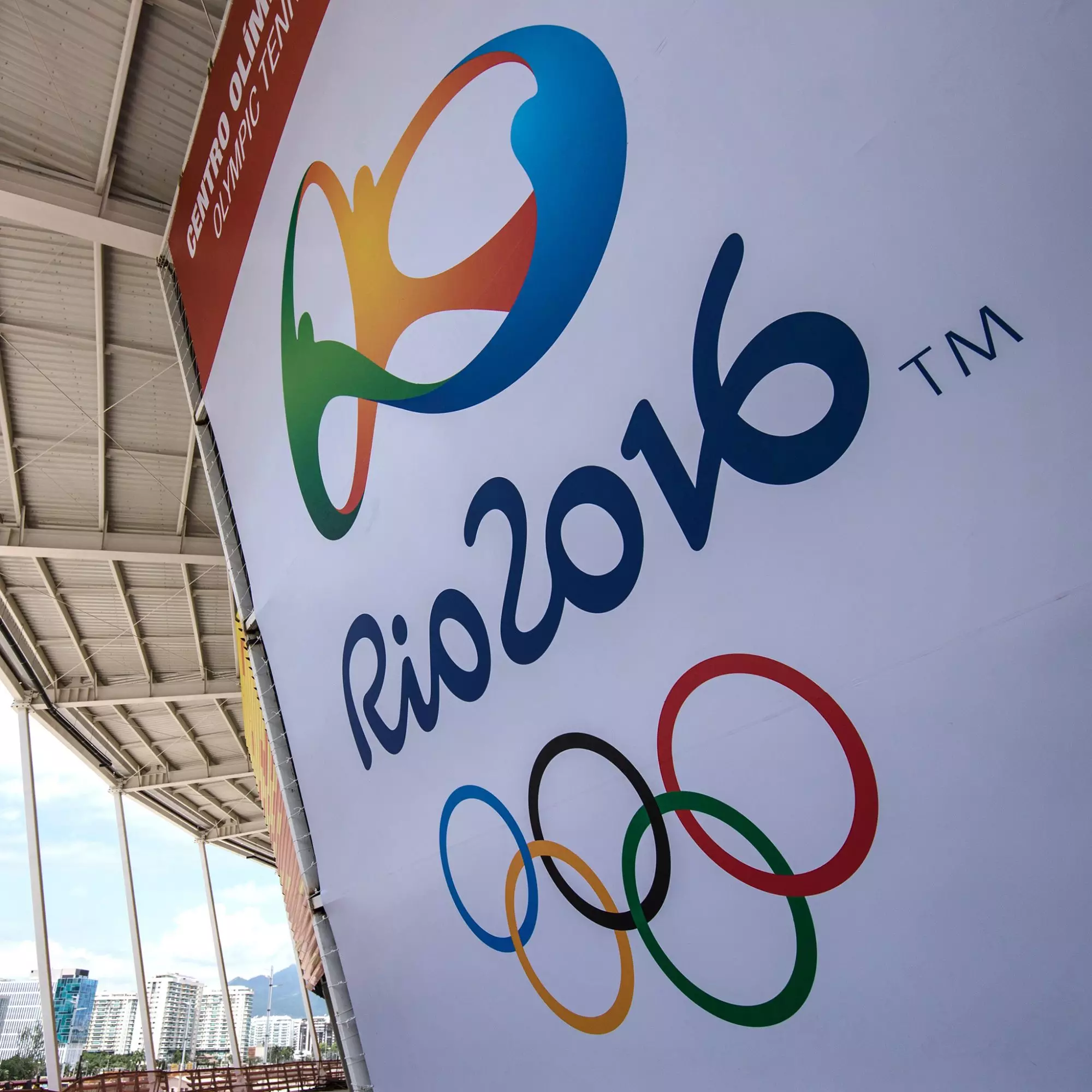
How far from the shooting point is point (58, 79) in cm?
910

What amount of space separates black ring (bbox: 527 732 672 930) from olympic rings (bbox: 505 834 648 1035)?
0.04m

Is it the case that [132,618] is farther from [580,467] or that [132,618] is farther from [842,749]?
[842,749]

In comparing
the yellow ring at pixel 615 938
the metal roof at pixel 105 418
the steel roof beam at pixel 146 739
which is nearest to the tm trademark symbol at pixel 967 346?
the yellow ring at pixel 615 938

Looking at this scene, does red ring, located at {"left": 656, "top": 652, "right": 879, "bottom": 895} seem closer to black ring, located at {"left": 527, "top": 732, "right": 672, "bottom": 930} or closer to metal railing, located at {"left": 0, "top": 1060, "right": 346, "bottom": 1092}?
black ring, located at {"left": 527, "top": 732, "right": 672, "bottom": 930}

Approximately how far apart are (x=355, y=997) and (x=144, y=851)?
24726mm

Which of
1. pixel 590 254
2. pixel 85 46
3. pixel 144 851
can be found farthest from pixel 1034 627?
pixel 144 851

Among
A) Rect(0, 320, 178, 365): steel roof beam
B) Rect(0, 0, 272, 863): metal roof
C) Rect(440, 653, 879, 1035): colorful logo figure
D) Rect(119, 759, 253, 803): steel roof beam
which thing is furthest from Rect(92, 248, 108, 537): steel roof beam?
Rect(119, 759, 253, 803): steel roof beam

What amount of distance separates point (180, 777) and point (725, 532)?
3273 cm

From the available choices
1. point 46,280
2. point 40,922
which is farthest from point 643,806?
point 40,922

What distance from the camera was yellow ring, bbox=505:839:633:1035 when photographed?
306 centimetres

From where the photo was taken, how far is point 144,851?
84.2 ft

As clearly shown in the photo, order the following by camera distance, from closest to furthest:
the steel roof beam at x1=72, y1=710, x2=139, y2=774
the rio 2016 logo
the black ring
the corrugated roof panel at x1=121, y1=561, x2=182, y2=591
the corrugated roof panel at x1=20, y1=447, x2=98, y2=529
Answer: the rio 2016 logo, the black ring, the corrugated roof panel at x1=20, y1=447, x2=98, y2=529, the corrugated roof panel at x1=121, y1=561, x2=182, y2=591, the steel roof beam at x1=72, y1=710, x2=139, y2=774

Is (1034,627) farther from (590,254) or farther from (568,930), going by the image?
(568,930)

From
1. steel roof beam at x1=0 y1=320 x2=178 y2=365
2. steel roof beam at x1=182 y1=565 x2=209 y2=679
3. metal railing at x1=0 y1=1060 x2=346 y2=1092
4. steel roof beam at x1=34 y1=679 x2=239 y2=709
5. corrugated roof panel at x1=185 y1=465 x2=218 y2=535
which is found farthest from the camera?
steel roof beam at x1=34 y1=679 x2=239 y2=709
